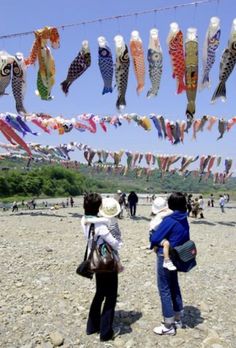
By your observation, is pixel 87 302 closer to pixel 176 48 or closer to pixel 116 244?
pixel 116 244

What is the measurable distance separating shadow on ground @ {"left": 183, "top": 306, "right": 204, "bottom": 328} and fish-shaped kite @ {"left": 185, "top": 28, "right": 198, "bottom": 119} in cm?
493

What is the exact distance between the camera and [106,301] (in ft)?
14.5

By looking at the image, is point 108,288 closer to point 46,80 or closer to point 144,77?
point 144,77

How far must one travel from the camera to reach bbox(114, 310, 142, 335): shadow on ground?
15.6 ft

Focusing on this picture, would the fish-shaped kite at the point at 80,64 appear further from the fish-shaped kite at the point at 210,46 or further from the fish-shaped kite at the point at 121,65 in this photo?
the fish-shaped kite at the point at 210,46

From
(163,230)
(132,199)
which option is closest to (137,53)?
(163,230)

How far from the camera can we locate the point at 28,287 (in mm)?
6371

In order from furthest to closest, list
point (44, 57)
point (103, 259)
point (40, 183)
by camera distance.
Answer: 1. point (40, 183)
2. point (44, 57)
3. point (103, 259)

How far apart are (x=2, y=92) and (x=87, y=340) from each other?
8.18 m

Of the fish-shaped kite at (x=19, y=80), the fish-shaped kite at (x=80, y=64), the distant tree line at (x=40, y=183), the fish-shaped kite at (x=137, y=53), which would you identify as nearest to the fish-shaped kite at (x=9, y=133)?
the fish-shaped kite at (x=19, y=80)

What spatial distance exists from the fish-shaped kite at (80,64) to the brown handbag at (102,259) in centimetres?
642

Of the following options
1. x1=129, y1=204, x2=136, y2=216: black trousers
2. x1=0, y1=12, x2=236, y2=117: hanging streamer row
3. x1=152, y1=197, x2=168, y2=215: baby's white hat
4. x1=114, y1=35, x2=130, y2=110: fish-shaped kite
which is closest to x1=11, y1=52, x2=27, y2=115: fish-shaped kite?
x1=0, y1=12, x2=236, y2=117: hanging streamer row

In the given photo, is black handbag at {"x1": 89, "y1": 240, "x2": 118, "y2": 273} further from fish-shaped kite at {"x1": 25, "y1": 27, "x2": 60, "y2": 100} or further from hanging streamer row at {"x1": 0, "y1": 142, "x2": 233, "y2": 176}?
hanging streamer row at {"x1": 0, "y1": 142, "x2": 233, "y2": 176}

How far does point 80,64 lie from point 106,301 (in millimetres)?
6766
